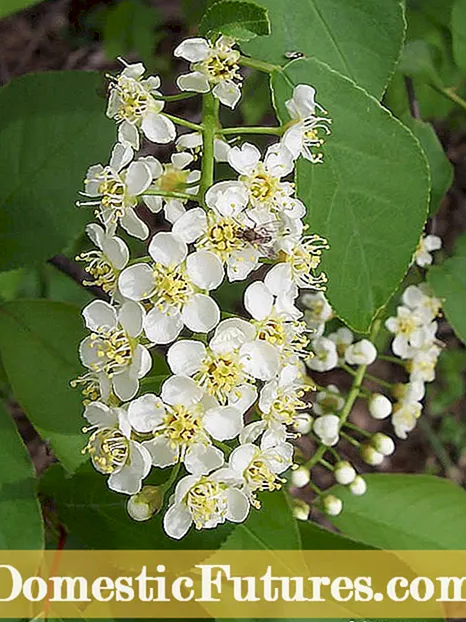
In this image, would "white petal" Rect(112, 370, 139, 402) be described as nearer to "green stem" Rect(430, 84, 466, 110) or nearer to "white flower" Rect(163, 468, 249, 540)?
"white flower" Rect(163, 468, 249, 540)

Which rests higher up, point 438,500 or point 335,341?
point 335,341

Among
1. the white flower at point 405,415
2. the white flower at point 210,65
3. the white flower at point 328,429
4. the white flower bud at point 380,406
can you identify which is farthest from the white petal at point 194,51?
the white flower at point 405,415

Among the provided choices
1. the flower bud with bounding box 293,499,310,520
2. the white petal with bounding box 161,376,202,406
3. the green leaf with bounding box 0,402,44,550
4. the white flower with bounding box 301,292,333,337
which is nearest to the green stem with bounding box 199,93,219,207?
the white petal with bounding box 161,376,202,406

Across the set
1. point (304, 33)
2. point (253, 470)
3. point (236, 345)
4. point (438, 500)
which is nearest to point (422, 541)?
point (438, 500)

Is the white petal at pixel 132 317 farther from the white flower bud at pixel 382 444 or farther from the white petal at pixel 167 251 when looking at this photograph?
the white flower bud at pixel 382 444

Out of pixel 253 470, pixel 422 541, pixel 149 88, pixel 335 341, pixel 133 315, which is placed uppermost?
pixel 149 88

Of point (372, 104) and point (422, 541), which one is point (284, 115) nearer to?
point (372, 104)
